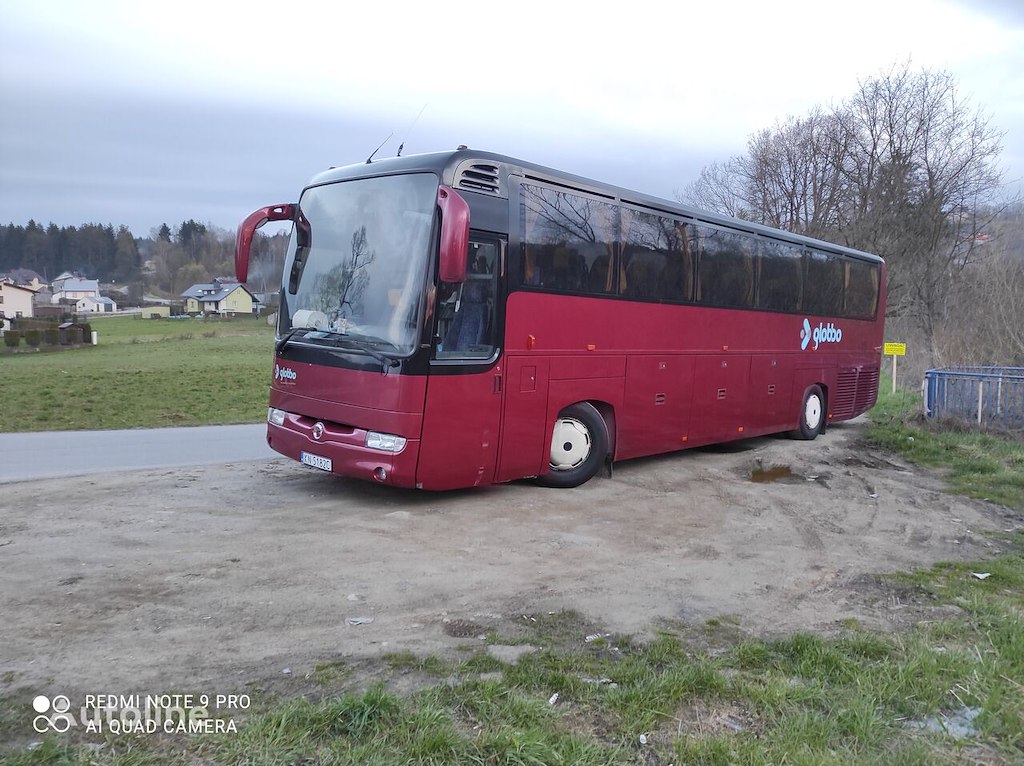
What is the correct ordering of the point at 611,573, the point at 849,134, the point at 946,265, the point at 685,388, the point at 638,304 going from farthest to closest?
the point at 849,134 → the point at 946,265 → the point at 685,388 → the point at 638,304 → the point at 611,573

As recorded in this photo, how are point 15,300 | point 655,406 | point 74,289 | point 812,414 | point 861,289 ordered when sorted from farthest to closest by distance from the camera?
1. point 74,289
2. point 15,300
3. point 861,289
4. point 812,414
5. point 655,406

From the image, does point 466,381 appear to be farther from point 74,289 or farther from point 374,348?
point 74,289

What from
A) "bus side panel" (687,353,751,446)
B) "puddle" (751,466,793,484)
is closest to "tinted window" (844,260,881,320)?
"bus side panel" (687,353,751,446)

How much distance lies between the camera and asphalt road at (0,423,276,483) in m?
9.99

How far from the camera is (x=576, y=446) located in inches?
375

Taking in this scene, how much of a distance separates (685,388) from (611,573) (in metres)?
5.52

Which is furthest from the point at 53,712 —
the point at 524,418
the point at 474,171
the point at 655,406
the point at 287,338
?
the point at 655,406

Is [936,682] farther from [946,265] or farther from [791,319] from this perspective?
[946,265]

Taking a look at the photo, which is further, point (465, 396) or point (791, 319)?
point (791, 319)

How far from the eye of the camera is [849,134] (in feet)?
129

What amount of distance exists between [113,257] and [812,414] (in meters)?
129

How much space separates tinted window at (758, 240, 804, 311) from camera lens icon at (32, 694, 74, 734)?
1132 centimetres

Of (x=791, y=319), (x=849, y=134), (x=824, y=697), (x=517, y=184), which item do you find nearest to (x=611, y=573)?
(x=824, y=697)

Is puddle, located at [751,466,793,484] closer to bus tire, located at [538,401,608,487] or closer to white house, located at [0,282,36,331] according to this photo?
bus tire, located at [538,401,608,487]
